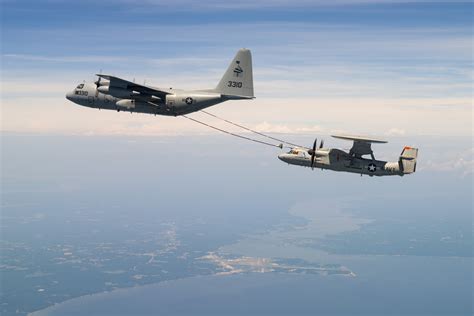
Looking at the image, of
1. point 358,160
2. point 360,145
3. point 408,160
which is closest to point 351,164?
point 358,160

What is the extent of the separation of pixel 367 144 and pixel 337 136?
19.0ft

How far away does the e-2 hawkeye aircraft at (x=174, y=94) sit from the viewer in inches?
2655

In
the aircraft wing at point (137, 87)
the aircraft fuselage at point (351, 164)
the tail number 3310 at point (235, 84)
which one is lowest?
the aircraft fuselage at point (351, 164)

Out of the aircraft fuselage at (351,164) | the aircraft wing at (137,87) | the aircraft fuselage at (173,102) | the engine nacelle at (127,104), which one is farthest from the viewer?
the engine nacelle at (127,104)

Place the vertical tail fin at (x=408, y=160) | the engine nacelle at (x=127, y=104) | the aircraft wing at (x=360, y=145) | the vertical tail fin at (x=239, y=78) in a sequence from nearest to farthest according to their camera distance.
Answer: the aircraft wing at (x=360, y=145), the vertical tail fin at (x=408, y=160), the engine nacelle at (x=127, y=104), the vertical tail fin at (x=239, y=78)

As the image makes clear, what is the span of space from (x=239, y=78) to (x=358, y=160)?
63.6ft

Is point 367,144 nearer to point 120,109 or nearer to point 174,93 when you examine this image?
point 174,93

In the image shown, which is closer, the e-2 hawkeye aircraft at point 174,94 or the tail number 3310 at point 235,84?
the e-2 hawkeye aircraft at point 174,94

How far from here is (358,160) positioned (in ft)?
223

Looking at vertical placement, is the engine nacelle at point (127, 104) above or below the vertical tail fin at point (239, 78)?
below

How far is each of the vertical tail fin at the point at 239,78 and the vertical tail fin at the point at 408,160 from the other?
21.4 meters

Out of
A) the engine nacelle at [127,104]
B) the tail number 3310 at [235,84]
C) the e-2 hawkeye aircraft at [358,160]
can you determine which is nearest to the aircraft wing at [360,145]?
the e-2 hawkeye aircraft at [358,160]

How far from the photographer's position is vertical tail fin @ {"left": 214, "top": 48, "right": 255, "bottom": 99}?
69125mm

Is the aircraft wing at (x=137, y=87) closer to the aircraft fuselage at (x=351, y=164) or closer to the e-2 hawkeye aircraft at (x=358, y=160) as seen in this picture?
the e-2 hawkeye aircraft at (x=358, y=160)
